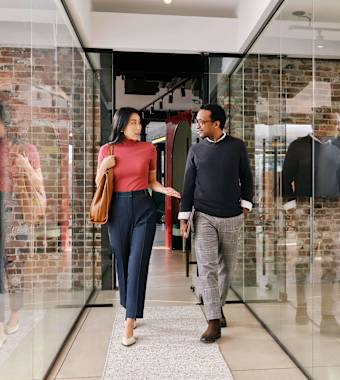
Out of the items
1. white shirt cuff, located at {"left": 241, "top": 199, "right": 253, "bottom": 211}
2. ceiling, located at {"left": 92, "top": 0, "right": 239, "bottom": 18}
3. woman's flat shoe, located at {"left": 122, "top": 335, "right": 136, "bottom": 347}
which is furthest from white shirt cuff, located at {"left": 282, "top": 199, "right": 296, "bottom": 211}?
ceiling, located at {"left": 92, "top": 0, "right": 239, "bottom": 18}

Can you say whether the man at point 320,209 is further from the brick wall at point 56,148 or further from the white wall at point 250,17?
the brick wall at point 56,148

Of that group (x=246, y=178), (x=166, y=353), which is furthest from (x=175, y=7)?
(x=166, y=353)

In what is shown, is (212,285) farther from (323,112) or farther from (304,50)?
(304,50)

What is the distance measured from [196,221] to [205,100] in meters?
1.72

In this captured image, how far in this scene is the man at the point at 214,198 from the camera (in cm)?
293

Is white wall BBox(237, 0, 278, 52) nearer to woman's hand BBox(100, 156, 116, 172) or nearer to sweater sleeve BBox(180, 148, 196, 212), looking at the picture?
sweater sleeve BBox(180, 148, 196, 212)

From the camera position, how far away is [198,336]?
3006 mm

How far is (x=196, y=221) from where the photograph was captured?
9.82 feet

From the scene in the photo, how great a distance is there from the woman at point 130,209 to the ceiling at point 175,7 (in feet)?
5.23

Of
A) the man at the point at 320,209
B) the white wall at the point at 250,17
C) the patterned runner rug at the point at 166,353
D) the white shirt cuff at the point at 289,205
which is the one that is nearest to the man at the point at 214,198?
the patterned runner rug at the point at 166,353

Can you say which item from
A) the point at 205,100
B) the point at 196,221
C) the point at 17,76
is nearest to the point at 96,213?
the point at 196,221

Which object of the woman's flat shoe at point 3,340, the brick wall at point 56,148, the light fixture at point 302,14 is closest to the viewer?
the woman's flat shoe at point 3,340

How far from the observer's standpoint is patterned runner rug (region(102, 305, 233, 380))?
2410 millimetres

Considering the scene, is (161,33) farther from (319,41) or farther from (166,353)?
(166,353)
